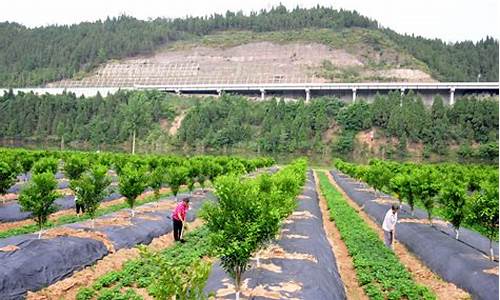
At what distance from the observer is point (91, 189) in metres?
18.8

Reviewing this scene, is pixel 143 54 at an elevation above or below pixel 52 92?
above

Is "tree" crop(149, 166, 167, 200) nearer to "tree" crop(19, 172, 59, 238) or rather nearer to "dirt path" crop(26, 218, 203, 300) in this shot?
"dirt path" crop(26, 218, 203, 300)

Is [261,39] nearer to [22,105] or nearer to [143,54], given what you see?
[143,54]

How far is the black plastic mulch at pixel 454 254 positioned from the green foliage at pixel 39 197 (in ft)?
43.8

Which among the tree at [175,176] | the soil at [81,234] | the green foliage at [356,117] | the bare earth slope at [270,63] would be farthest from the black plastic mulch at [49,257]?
the bare earth slope at [270,63]

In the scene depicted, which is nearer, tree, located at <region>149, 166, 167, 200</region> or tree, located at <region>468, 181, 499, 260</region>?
tree, located at <region>468, 181, 499, 260</region>

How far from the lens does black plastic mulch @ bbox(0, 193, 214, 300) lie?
39.0ft

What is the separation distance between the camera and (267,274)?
13156mm

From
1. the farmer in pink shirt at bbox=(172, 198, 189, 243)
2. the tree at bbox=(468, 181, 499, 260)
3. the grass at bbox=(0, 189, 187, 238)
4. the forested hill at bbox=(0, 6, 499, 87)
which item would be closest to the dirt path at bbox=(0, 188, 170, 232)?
the grass at bbox=(0, 189, 187, 238)

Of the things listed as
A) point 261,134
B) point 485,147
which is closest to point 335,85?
point 261,134

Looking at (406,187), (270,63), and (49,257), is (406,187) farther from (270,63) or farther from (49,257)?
(270,63)

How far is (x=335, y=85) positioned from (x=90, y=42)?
375 ft

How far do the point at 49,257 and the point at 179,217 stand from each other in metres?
6.35

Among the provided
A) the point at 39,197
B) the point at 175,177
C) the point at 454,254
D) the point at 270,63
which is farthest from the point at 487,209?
the point at 270,63
